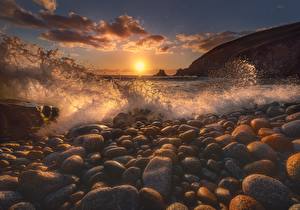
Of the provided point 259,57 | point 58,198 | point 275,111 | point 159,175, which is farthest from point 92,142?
point 259,57

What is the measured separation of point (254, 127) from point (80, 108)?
11.6 feet

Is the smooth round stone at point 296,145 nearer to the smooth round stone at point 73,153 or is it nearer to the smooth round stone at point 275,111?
the smooth round stone at point 275,111

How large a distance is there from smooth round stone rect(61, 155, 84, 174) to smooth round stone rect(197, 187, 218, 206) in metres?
1.27

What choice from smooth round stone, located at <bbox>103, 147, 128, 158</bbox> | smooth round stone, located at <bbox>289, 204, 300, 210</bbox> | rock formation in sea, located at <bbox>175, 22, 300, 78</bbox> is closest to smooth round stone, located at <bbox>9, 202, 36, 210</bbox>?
smooth round stone, located at <bbox>103, 147, 128, 158</bbox>

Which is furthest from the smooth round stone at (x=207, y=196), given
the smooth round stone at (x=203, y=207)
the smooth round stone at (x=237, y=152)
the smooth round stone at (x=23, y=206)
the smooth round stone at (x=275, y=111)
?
the smooth round stone at (x=275, y=111)

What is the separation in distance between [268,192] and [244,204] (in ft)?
0.86

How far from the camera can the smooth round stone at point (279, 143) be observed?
9.30ft

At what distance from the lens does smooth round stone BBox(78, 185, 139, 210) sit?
2014 millimetres

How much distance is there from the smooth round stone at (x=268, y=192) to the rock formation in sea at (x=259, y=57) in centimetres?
1306

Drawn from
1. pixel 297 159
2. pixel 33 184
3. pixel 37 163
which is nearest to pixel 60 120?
pixel 37 163

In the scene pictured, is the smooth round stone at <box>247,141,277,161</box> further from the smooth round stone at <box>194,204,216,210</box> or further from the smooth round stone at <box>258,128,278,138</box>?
the smooth round stone at <box>194,204,216,210</box>

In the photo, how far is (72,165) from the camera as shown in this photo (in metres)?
2.71

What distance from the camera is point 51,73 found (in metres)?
5.90

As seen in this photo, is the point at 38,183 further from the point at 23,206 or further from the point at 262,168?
the point at 262,168
